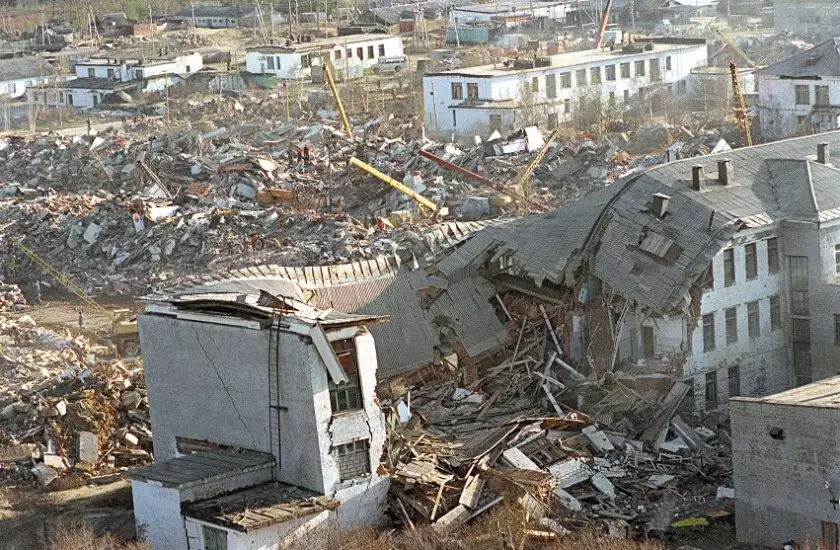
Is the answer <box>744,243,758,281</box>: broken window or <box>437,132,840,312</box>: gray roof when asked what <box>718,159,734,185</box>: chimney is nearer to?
<box>437,132,840,312</box>: gray roof

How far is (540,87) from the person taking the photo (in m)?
63.2

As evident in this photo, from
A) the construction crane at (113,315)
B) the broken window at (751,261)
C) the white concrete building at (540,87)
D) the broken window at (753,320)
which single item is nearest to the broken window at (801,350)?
the broken window at (753,320)

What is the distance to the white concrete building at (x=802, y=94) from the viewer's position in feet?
179

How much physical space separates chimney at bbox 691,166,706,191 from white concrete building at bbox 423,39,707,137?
27.1m

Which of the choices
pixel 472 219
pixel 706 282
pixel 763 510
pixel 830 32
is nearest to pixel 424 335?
pixel 706 282

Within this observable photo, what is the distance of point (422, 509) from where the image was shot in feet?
86.7

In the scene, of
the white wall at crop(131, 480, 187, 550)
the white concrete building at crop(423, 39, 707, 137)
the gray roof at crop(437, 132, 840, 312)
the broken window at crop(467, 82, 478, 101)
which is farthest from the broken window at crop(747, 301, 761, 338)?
the broken window at crop(467, 82, 478, 101)

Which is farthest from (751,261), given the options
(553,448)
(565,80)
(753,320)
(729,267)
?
(565,80)

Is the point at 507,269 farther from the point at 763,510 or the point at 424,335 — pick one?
the point at 763,510

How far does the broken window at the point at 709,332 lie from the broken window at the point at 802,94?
84.1 feet

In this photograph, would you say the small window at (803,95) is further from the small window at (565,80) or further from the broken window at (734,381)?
the broken window at (734,381)

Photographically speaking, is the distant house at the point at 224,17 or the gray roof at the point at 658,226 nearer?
the gray roof at the point at 658,226

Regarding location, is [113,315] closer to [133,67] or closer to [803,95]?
[803,95]

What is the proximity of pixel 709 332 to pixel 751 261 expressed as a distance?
1.85m
